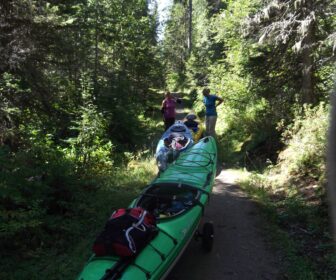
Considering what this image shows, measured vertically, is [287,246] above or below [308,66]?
below

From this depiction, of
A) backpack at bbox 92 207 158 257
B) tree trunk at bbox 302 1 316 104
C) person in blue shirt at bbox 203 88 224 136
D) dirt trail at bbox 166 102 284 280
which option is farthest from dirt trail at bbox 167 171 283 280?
person in blue shirt at bbox 203 88 224 136

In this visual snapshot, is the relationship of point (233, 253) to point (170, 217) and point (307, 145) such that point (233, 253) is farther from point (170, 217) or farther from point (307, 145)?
point (307, 145)

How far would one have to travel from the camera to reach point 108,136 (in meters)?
14.2

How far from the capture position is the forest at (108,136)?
6.54 m

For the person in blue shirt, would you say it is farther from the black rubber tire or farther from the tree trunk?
the black rubber tire

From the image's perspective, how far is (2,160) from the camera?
641cm

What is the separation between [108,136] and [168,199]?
316 inches

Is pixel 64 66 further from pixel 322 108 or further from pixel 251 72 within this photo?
pixel 322 108

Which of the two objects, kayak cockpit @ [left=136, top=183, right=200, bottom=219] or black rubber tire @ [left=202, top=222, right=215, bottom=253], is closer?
kayak cockpit @ [left=136, top=183, right=200, bottom=219]

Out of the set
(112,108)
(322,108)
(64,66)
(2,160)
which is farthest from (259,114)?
(2,160)

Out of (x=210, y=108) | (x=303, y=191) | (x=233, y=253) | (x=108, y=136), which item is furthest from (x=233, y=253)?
(x=108, y=136)

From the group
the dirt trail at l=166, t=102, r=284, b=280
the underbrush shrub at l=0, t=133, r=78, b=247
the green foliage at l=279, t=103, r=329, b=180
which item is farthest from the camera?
the green foliage at l=279, t=103, r=329, b=180

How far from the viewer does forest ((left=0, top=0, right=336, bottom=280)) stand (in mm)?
6543

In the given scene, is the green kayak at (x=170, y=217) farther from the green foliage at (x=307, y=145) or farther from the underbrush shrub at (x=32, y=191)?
the green foliage at (x=307, y=145)
